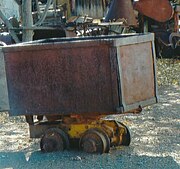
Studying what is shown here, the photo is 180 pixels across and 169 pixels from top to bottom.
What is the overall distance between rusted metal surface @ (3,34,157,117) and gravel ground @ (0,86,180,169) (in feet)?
1.91

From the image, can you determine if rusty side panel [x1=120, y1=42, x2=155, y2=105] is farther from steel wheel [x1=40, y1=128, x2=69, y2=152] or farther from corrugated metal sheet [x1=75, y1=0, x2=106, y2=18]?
corrugated metal sheet [x1=75, y1=0, x2=106, y2=18]

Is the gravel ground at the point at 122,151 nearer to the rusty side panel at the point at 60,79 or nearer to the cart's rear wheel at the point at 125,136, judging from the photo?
the cart's rear wheel at the point at 125,136

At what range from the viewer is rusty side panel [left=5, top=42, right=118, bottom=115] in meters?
5.98

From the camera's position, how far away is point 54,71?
6.18 metres

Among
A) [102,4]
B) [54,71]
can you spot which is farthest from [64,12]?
[54,71]

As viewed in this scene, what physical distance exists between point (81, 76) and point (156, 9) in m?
11.7

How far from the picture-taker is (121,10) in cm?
1647

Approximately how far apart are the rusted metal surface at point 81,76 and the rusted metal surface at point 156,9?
35.6ft

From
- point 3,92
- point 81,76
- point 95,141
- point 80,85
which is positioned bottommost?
point 95,141

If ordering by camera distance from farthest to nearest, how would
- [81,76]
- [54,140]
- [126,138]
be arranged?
1. [126,138]
2. [54,140]
3. [81,76]

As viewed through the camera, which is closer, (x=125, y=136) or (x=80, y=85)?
(x=80, y=85)

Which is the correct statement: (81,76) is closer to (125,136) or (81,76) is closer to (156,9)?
(125,136)

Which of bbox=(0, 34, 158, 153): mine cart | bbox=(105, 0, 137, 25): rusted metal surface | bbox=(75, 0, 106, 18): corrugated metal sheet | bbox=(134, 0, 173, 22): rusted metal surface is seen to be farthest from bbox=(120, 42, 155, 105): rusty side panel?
bbox=(75, 0, 106, 18): corrugated metal sheet

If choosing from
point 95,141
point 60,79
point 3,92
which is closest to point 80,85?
point 60,79
